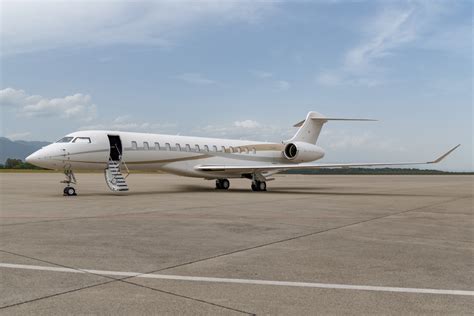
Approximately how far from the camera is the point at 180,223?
9.61m

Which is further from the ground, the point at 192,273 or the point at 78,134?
the point at 78,134

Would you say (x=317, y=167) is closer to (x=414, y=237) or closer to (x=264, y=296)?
(x=414, y=237)

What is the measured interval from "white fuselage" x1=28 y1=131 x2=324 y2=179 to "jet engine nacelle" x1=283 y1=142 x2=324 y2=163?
0.13m

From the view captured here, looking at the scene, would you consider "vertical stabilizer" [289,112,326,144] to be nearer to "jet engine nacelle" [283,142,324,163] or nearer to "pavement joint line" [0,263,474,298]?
"jet engine nacelle" [283,142,324,163]

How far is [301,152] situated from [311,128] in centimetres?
319

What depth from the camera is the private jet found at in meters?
18.6

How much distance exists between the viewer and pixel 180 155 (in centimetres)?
2264

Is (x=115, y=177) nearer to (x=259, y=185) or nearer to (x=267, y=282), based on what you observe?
(x=259, y=185)

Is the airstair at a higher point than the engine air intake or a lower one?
lower

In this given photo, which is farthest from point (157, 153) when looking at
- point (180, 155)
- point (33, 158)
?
point (33, 158)

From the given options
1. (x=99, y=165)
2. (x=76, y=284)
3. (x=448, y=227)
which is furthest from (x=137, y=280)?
(x=99, y=165)

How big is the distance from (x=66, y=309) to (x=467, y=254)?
18.8 ft

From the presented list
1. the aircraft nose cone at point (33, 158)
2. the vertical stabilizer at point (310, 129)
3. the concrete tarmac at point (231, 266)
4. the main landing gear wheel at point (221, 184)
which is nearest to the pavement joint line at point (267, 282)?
the concrete tarmac at point (231, 266)

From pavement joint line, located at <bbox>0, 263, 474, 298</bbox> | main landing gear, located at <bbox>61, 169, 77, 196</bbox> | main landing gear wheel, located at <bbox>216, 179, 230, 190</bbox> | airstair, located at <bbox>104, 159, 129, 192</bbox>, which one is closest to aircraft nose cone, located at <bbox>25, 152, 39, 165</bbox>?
main landing gear, located at <bbox>61, 169, 77, 196</bbox>
